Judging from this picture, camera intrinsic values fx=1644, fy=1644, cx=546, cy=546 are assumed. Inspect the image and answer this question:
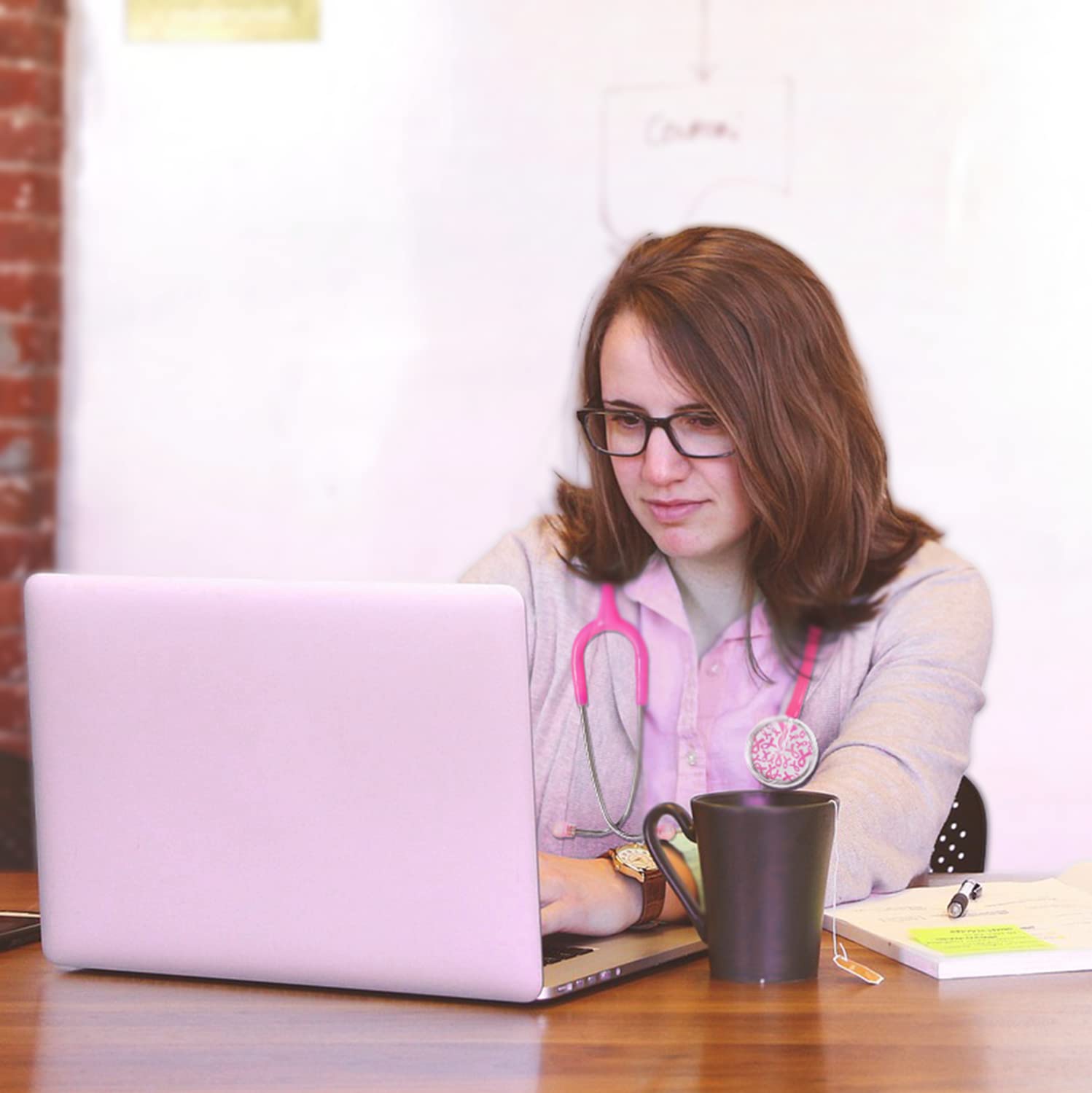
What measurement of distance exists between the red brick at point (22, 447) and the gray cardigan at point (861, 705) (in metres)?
1.21

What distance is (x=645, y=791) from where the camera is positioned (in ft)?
5.83

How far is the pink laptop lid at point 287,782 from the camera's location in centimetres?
103

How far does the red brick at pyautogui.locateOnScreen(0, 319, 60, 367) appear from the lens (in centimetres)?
278

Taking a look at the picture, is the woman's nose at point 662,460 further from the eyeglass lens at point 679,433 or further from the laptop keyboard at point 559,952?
the laptop keyboard at point 559,952

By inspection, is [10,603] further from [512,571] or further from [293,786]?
[293,786]

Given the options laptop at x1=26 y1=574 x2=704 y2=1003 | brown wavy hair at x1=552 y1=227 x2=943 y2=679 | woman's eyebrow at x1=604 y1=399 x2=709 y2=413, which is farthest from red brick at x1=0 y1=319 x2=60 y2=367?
laptop at x1=26 y1=574 x2=704 y2=1003

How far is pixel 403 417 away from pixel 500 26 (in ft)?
2.14

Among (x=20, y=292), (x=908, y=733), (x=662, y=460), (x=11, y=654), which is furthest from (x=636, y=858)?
(x=20, y=292)

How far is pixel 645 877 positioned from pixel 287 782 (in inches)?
11.5

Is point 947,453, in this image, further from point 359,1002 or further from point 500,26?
point 359,1002

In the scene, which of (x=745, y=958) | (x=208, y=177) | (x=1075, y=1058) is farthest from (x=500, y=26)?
(x=1075, y=1058)

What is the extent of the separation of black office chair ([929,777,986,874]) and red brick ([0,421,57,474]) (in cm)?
173

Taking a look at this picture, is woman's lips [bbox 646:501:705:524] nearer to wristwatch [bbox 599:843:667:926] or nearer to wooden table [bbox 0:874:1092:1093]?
wristwatch [bbox 599:843:667:926]

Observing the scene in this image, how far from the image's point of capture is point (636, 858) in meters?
1.24
